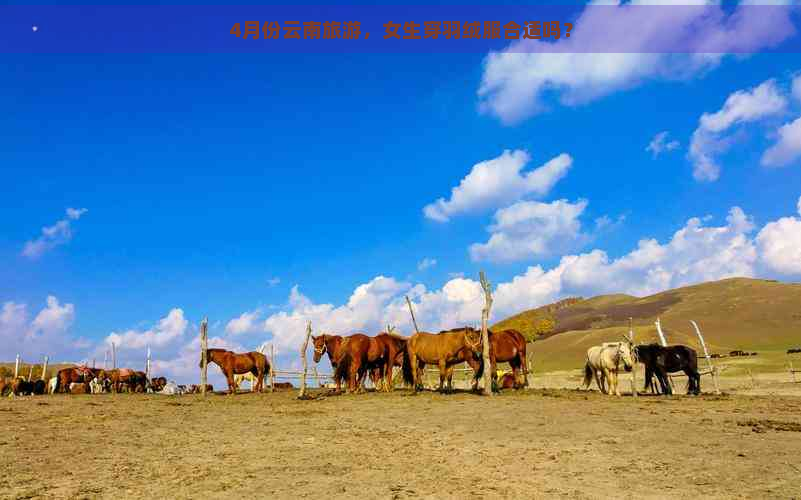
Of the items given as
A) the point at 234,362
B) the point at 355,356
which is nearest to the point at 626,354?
the point at 355,356

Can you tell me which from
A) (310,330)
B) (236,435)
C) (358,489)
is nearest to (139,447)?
(236,435)

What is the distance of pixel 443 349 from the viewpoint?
22.8 meters

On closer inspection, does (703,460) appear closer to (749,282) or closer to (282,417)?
(282,417)

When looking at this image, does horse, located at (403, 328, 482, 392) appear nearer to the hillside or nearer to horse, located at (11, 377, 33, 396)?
horse, located at (11, 377, 33, 396)

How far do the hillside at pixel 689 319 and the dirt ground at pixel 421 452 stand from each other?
50010 mm

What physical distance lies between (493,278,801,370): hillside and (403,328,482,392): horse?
43.5m

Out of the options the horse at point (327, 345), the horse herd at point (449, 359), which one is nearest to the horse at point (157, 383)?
the horse herd at point (449, 359)

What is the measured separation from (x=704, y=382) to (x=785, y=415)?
70.3ft

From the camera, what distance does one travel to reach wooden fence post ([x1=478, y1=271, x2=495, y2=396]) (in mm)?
20281

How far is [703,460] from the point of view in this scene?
30.1 feet

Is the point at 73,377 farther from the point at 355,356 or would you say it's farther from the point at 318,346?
the point at 355,356

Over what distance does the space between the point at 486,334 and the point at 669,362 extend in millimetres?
7487

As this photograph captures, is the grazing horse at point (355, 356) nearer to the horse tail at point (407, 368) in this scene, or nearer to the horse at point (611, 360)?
the horse tail at point (407, 368)

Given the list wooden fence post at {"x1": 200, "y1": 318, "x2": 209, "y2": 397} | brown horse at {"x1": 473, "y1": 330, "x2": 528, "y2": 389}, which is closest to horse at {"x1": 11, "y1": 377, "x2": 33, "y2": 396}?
wooden fence post at {"x1": 200, "y1": 318, "x2": 209, "y2": 397}
